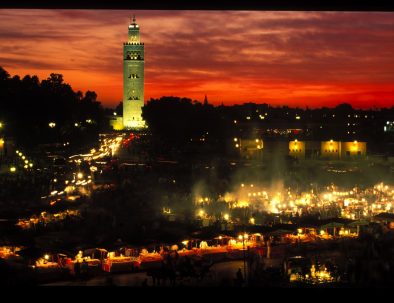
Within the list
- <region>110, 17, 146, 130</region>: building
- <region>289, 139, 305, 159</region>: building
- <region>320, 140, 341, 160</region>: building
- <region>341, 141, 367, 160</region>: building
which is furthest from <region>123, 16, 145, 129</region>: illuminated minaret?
<region>341, 141, 367, 160</region>: building

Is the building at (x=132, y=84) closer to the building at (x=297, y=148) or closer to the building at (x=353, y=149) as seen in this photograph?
the building at (x=297, y=148)

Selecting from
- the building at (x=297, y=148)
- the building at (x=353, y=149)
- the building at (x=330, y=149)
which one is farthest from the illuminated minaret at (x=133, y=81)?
the building at (x=353, y=149)

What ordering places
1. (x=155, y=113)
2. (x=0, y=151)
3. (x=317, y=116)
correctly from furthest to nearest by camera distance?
(x=317, y=116), (x=155, y=113), (x=0, y=151)

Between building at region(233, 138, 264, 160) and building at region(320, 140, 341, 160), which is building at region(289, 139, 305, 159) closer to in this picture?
building at region(320, 140, 341, 160)

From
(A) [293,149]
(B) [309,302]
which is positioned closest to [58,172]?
(A) [293,149]

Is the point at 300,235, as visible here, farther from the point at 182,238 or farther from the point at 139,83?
the point at 139,83

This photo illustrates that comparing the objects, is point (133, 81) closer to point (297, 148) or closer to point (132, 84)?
point (132, 84)

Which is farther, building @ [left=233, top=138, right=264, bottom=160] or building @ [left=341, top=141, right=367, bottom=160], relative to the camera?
building @ [left=233, top=138, right=264, bottom=160]
